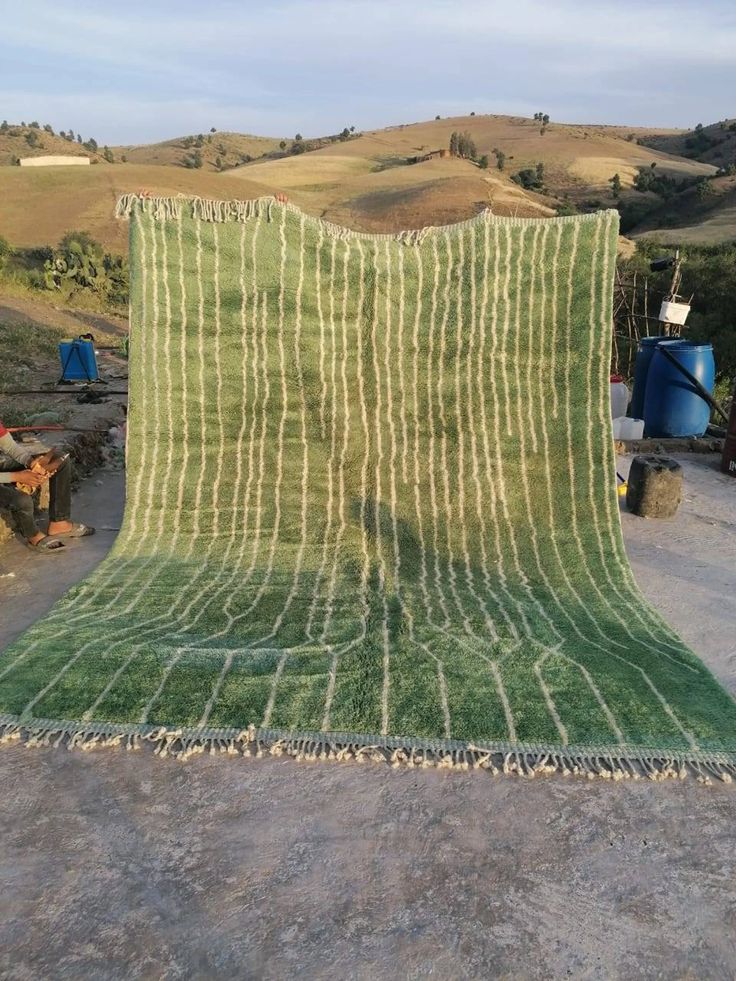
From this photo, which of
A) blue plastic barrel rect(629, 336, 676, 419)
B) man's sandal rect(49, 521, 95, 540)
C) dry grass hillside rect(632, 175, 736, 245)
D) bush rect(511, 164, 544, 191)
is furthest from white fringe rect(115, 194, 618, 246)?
bush rect(511, 164, 544, 191)

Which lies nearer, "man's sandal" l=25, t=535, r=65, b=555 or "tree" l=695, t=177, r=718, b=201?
"man's sandal" l=25, t=535, r=65, b=555

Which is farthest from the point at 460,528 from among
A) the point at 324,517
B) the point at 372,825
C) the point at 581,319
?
the point at 372,825

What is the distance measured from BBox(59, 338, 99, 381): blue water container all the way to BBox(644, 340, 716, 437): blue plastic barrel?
5.34 m

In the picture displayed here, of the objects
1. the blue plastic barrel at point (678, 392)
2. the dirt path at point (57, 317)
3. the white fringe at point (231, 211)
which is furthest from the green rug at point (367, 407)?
the dirt path at point (57, 317)

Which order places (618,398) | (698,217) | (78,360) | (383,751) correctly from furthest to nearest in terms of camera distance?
1. (698,217)
2. (78,360)
3. (618,398)
4. (383,751)

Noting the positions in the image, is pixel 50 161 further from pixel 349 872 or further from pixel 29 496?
pixel 349 872

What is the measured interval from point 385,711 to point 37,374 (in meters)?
7.21

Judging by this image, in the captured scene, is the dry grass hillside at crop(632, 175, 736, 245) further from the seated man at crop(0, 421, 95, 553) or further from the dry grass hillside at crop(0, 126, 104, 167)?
the dry grass hillside at crop(0, 126, 104, 167)

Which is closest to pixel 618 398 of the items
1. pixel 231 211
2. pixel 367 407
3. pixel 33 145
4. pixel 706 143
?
pixel 367 407

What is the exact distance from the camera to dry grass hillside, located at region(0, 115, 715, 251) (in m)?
26.2

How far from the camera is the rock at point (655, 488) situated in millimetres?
4762

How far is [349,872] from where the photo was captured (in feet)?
6.82

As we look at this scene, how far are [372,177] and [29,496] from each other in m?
39.4

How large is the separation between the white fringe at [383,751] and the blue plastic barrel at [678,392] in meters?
4.35
